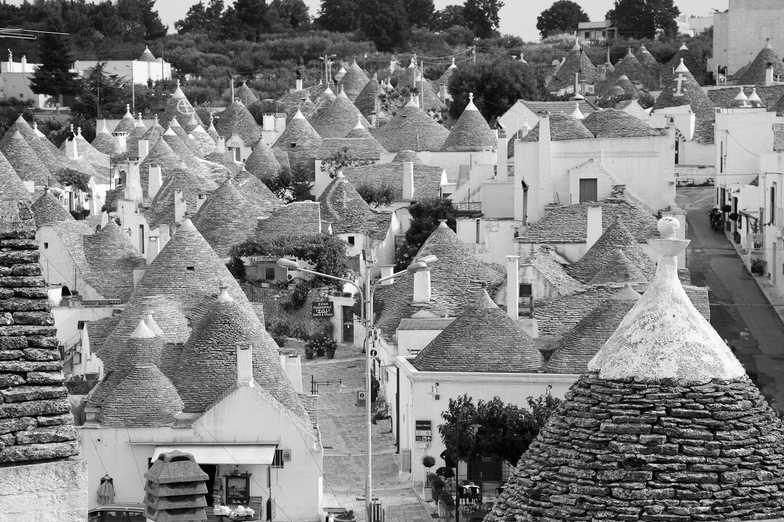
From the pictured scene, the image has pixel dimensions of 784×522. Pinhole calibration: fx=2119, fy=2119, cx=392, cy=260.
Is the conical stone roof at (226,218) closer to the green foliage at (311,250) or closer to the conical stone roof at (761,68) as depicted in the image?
the green foliage at (311,250)

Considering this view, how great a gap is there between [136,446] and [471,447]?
6.08m

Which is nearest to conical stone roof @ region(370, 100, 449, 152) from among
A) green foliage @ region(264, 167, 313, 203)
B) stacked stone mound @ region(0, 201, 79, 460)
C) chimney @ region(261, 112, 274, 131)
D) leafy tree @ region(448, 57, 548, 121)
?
green foliage @ region(264, 167, 313, 203)

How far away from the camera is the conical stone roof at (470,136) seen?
77.4 metres

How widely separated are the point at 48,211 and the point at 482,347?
25309 millimetres

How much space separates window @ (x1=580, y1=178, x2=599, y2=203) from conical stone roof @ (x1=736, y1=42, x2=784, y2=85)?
33.8m

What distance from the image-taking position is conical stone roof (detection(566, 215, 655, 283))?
159 ft

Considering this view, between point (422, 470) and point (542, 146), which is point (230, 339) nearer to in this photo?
point (422, 470)

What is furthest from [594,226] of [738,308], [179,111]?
[179,111]

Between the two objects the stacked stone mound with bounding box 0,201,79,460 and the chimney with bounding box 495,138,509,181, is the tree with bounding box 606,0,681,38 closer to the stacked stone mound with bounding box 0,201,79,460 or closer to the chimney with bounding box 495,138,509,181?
the chimney with bounding box 495,138,509,181

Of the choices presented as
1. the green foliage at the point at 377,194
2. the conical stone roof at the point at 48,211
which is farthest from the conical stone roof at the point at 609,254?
the green foliage at the point at 377,194

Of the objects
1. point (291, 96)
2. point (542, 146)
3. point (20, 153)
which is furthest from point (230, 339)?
point (291, 96)

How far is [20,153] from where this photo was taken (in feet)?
270

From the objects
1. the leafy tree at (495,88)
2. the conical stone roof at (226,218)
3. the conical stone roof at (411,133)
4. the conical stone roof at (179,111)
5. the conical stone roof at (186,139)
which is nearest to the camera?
the conical stone roof at (226,218)

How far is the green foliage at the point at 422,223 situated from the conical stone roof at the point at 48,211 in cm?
1006
